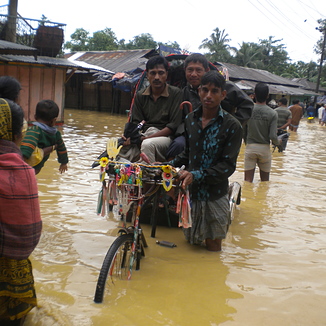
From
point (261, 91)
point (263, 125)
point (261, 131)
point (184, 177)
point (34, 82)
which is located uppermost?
point (34, 82)

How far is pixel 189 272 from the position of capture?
3850mm

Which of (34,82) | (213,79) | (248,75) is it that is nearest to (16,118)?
(213,79)

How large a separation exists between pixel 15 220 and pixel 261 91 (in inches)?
226

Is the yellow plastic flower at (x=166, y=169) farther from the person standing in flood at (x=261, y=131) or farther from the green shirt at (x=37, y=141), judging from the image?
the person standing in flood at (x=261, y=131)

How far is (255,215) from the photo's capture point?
19.6ft

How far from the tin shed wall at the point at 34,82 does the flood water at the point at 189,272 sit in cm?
923

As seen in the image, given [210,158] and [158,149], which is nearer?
[210,158]

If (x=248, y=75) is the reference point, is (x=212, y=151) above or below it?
below

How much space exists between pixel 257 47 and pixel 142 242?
148 ft

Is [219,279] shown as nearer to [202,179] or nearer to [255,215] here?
[202,179]

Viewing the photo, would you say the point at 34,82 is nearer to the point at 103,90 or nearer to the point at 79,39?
the point at 103,90

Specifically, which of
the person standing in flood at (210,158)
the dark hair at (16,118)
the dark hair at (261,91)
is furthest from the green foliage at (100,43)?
the dark hair at (16,118)

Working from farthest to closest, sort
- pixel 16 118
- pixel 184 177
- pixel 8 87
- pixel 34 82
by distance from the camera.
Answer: pixel 34 82
pixel 8 87
pixel 184 177
pixel 16 118

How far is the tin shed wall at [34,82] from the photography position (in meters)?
14.5
